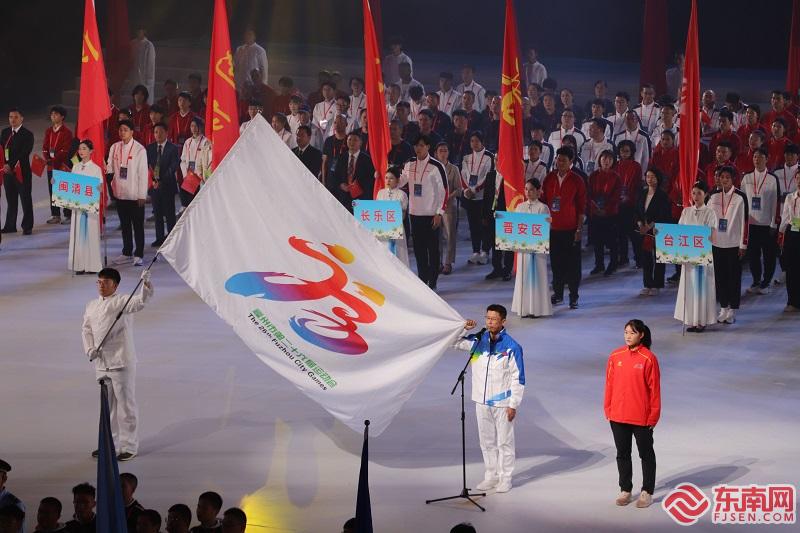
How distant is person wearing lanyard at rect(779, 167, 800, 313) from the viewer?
51.8ft

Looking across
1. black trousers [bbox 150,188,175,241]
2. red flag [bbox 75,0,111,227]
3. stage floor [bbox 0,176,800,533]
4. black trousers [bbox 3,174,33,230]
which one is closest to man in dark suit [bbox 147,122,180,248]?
black trousers [bbox 150,188,175,241]

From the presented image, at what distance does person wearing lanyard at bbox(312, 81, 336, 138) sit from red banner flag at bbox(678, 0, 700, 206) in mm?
7542

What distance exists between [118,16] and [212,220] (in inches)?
645

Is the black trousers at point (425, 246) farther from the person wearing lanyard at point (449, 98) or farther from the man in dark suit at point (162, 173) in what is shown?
the person wearing lanyard at point (449, 98)

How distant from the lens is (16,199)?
2017 centimetres

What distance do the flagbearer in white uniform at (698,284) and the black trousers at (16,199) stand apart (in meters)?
9.93

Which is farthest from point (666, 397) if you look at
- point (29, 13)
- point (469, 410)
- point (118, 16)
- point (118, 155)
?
point (29, 13)

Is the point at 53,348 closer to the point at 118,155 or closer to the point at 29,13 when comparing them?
the point at 118,155

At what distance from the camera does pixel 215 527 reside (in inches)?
324

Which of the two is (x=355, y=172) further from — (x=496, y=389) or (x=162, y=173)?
(x=496, y=389)

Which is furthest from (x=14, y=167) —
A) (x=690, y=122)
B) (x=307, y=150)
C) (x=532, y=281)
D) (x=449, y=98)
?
(x=690, y=122)

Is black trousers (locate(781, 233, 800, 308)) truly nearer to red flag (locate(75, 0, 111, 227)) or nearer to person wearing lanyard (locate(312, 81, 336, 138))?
person wearing lanyard (locate(312, 81, 336, 138))

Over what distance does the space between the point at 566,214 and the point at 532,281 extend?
98 cm

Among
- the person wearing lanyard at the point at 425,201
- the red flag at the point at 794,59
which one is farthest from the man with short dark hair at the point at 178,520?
the red flag at the point at 794,59
